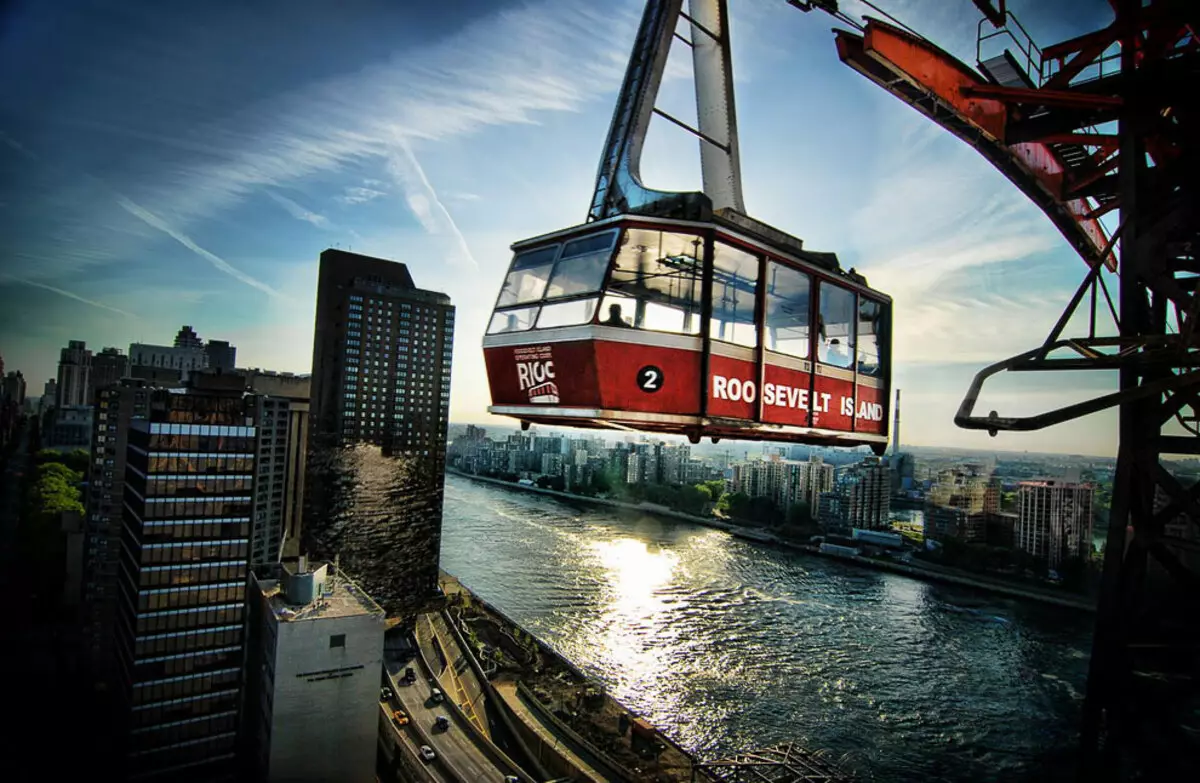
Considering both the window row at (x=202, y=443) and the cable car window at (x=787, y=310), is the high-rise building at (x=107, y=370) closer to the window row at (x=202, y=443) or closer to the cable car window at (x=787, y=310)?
the window row at (x=202, y=443)

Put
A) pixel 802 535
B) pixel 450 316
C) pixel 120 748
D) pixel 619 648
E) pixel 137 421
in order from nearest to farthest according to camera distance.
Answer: pixel 120 748, pixel 137 421, pixel 619 648, pixel 450 316, pixel 802 535

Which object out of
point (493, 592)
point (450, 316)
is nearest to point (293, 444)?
point (450, 316)

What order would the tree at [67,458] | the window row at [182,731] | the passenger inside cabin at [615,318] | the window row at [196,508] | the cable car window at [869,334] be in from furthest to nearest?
the tree at [67,458], the window row at [196,508], the window row at [182,731], the cable car window at [869,334], the passenger inside cabin at [615,318]

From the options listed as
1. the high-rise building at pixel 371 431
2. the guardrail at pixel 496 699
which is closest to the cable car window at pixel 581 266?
the guardrail at pixel 496 699

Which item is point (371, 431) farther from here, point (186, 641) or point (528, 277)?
point (528, 277)

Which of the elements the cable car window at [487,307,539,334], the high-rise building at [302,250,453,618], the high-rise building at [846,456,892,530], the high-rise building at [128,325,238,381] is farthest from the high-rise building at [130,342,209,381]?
the high-rise building at [846,456,892,530]

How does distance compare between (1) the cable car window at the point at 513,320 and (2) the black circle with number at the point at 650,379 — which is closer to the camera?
(2) the black circle with number at the point at 650,379

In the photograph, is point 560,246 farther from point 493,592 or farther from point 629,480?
point 629,480

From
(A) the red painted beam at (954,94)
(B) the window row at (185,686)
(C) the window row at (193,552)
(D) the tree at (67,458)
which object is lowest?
(B) the window row at (185,686)

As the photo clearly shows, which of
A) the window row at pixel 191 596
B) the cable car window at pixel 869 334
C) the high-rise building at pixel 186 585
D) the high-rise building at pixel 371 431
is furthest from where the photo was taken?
the high-rise building at pixel 371 431
